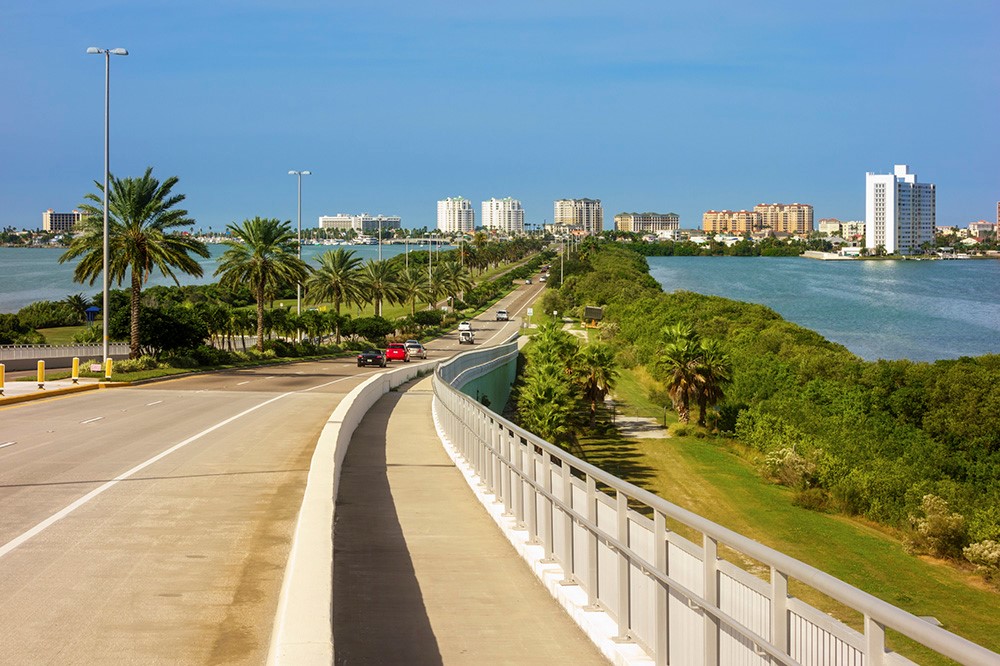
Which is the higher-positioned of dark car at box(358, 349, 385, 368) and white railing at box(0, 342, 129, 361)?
white railing at box(0, 342, 129, 361)

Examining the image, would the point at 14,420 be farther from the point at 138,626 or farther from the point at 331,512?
the point at 138,626

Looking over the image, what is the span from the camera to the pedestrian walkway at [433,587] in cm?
773

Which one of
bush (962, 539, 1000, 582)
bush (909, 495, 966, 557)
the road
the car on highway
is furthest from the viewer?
the car on highway

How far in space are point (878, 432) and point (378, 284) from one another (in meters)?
60.7

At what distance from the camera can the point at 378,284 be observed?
4161 inches

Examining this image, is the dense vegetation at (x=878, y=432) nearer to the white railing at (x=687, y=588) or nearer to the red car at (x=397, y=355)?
the red car at (x=397, y=355)

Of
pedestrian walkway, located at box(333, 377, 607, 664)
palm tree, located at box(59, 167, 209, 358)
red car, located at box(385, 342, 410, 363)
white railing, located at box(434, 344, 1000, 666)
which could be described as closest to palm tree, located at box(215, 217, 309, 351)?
red car, located at box(385, 342, 410, 363)

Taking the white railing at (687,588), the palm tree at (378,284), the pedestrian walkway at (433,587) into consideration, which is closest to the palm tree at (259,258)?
the palm tree at (378,284)

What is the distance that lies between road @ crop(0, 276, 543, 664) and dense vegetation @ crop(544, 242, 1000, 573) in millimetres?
25877

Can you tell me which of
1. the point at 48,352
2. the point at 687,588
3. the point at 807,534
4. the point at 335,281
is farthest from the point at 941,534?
the point at 335,281

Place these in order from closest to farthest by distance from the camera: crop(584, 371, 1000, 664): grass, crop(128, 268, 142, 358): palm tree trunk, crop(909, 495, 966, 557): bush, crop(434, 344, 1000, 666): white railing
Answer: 1. crop(434, 344, 1000, 666): white railing
2. crop(584, 371, 1000, 664): grass
3. crop(909, 495, 966, 557): bush
4. crop(128, 268, 142, 358): palm tree trunk

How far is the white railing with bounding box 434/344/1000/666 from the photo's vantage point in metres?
4.16

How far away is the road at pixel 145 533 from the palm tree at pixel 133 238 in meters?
23.4

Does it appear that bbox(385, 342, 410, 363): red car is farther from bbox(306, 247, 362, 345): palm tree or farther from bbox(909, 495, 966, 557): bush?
bbox(909, 495, 966, 557): bush
